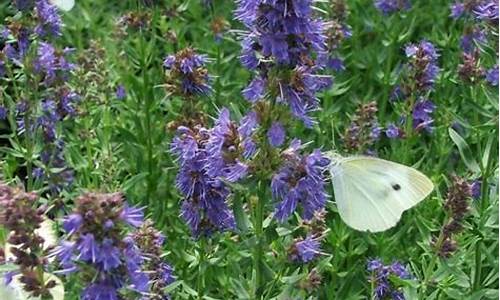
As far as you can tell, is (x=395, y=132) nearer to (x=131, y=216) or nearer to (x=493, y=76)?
(x=493, y=76)

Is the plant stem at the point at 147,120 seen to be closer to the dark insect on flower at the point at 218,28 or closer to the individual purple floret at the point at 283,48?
the dark insect on flower at the point at 218,28

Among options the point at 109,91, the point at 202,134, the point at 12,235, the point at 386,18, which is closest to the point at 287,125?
the point at 202,134

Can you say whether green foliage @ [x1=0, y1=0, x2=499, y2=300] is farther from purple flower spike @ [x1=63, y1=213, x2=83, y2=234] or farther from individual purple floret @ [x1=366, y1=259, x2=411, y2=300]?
purple flower spike @ [x1=63, y1=213, x2=83, y2=234]

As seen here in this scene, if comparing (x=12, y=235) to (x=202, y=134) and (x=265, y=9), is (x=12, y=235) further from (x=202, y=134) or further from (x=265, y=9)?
(x=265, y=9)

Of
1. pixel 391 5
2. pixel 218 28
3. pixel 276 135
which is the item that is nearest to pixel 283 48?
pixel 276 135

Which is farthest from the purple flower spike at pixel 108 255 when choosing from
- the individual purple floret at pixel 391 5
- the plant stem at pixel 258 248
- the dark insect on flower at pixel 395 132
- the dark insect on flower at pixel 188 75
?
the individual purple floret at pixel 391 5
